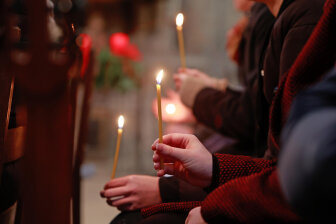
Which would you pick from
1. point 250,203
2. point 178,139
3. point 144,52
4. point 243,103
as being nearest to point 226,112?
point 243,103

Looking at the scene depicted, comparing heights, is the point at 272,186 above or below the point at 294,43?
below

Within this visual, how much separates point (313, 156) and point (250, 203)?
189mm

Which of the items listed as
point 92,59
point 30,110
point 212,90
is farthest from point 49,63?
point 212,90

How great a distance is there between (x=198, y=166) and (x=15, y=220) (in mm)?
456

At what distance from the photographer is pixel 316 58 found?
518 mm

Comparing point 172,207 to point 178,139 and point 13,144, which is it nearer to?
point 178,139

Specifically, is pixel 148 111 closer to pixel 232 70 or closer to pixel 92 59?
pixel 232 70

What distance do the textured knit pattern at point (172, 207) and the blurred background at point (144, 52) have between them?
6.25 feet

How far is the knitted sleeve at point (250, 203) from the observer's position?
18.6 inches

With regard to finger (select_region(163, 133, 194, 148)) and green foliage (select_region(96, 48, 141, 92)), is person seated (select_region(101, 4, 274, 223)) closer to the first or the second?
finger (select_region(163, 133, 194, 148))

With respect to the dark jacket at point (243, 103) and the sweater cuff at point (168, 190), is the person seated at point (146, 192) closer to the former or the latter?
the sweater cuff at point (168, 190)

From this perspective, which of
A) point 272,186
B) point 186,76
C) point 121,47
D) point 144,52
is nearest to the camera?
point 272,186

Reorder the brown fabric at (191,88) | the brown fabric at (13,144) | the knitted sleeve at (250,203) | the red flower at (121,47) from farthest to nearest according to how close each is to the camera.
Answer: the red flower at (121,47), the brown fabric at (191,88), the brown fabric at (13,144), the knitted sleeve at (250,203)

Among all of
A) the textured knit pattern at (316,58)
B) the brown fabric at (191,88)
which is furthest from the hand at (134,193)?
the brown fabric at (191,88)
